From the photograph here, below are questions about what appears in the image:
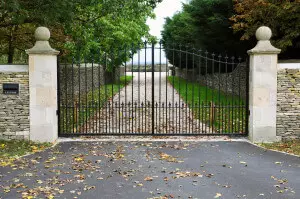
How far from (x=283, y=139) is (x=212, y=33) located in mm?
9133

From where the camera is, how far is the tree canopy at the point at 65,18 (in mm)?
10930

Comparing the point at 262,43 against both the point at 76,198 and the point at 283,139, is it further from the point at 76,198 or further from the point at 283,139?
the point at 76,198

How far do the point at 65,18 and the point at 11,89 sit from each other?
3.06 metres

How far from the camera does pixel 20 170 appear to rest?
24.6 ft

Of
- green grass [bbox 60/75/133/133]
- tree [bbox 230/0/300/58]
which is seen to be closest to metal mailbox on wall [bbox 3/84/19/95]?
green grass [bbox 60/75/133/133]

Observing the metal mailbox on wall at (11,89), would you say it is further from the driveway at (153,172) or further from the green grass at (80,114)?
the driveway at (153,172)

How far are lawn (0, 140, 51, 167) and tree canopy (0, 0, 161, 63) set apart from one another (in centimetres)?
318

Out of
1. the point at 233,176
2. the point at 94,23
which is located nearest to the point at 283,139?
the point at 233,176

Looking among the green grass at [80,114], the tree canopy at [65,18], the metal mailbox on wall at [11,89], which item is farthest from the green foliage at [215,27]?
the metal mailbox on wall at [11,89]

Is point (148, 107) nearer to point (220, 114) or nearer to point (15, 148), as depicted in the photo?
point (15, 148)

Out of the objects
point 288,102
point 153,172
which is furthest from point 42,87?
point 288,102

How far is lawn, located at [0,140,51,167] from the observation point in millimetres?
8359

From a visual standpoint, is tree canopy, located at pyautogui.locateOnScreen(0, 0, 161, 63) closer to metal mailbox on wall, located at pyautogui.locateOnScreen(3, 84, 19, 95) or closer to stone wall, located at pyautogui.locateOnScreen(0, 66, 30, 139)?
stone wall, located at pyautogui.locateOnScreen(0, 66, 30, 139)

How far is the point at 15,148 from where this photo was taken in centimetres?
929
